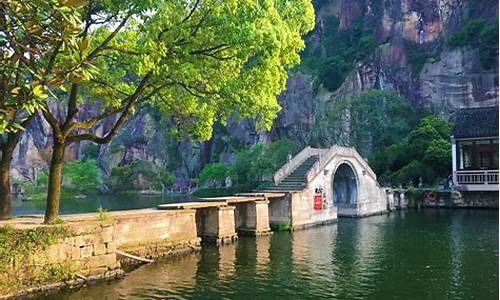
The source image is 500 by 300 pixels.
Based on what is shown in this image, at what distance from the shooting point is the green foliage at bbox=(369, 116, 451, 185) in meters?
49.7

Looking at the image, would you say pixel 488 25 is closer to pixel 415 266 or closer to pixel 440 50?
pixel 440 50

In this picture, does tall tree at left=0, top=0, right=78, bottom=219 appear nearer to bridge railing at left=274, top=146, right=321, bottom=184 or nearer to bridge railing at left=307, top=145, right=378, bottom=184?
bridge railing at left=307, top=145, right=378, bottom=184

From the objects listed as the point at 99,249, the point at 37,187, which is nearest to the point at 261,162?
the point at 99,249

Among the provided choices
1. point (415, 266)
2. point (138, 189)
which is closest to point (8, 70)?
point (415, 266)

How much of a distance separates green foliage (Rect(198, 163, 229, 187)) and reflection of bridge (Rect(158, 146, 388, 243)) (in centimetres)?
4560

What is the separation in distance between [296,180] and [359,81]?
1806 inches

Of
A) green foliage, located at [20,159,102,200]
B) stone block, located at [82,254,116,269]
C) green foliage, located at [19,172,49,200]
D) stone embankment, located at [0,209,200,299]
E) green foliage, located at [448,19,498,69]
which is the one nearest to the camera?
stone embankment, located at [0,209,200,299]

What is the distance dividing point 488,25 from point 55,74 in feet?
208

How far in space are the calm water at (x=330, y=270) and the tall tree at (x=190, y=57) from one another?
4.93 metres

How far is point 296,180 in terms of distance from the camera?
3534cm

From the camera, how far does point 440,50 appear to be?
69.9m

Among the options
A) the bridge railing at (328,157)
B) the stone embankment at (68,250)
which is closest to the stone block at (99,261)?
the stone embankment at (68,250)

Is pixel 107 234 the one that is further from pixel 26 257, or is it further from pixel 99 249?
pixel 26 257

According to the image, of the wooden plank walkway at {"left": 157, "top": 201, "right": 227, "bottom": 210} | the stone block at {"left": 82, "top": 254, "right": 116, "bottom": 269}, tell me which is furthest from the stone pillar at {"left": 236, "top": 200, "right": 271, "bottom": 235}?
the stone block at {"left": 82, "top": 254, "right": 116, "bottom": 269}
